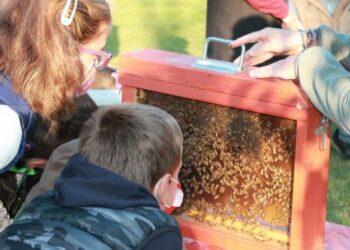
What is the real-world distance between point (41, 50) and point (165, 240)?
A: 2.28 ft

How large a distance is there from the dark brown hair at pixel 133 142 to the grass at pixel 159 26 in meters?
4.34

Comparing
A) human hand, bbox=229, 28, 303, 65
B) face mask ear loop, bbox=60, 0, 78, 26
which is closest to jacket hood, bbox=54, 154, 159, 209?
face mask ear loop, bbox=60, 0, 78, 26

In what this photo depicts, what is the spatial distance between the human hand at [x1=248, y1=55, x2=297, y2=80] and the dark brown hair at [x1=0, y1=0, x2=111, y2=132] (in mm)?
520

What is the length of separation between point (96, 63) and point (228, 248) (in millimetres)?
742

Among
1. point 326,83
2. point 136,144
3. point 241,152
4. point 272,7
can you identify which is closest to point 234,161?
point 241,152

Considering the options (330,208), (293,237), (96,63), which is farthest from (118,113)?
(330,208)

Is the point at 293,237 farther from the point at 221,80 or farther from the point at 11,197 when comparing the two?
the point at 11,197

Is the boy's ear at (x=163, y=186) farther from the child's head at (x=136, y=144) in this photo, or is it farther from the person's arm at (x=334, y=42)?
the person's arm at (x=334, y=42)

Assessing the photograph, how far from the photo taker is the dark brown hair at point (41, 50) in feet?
6.72

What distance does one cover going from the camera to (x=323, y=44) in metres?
2.34

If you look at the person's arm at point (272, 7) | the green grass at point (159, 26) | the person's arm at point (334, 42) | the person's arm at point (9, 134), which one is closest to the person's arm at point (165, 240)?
the person's arm at point (9, 134)

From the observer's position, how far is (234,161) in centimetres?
230

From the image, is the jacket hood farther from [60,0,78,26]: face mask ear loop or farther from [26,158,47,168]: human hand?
[26,158,47,168]: human hand

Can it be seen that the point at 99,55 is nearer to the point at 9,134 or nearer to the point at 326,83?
the point at 9,134
